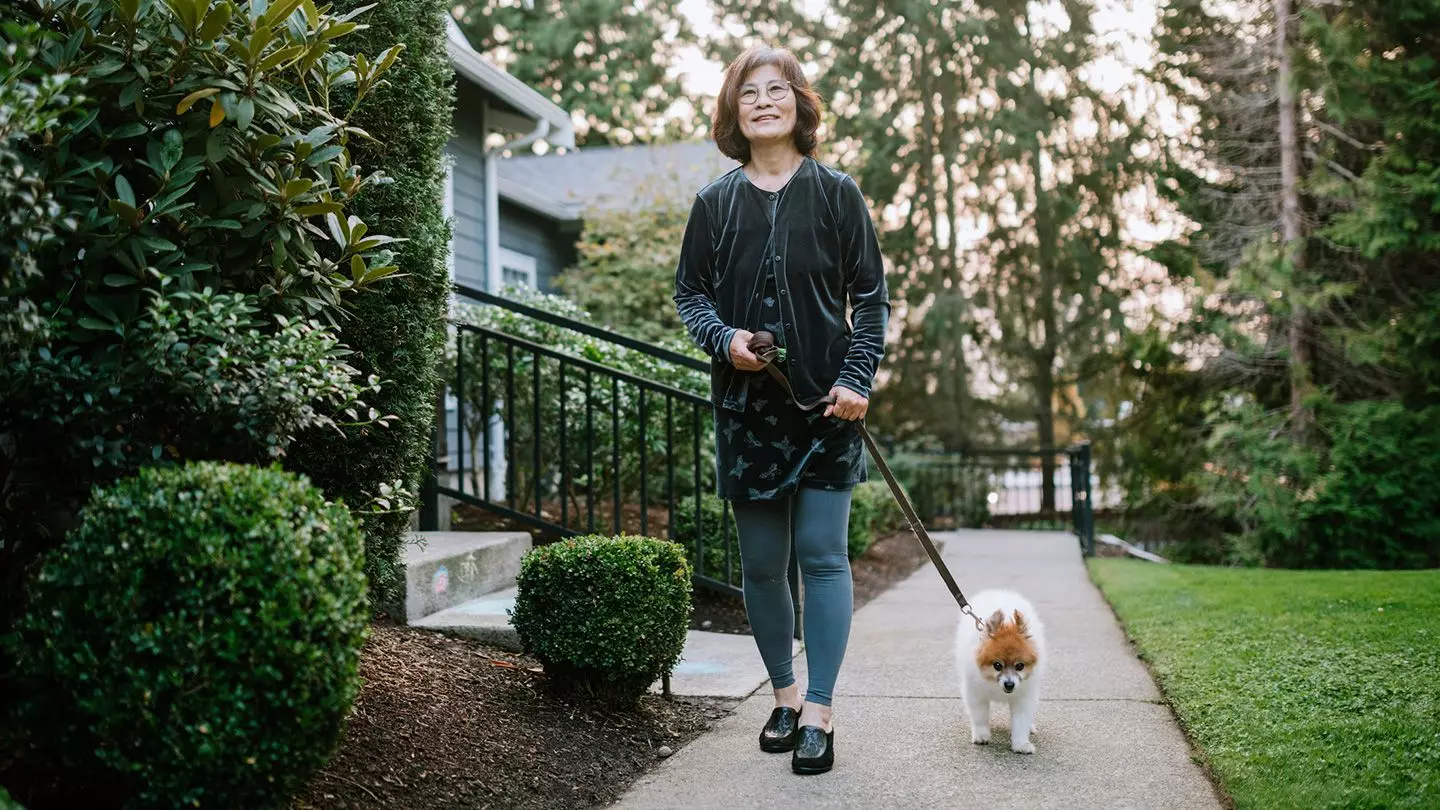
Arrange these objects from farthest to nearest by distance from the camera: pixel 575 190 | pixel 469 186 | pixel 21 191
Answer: pixel 575 190 < pixel 469 186 < pixel 21 191

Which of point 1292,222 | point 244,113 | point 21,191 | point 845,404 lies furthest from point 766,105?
point 1292,222

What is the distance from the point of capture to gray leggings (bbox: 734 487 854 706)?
118 inches

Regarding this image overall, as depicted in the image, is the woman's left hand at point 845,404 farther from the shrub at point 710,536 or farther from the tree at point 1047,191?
the tree at point 1047,191

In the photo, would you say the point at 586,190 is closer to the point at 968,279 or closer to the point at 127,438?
the point at 968,279

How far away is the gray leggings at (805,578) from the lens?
2.99 m

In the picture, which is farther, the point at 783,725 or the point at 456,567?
the point at 456,567

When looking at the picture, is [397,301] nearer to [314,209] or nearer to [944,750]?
[314,209]

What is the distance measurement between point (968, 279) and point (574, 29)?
374 inches

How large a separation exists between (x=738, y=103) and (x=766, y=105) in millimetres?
98

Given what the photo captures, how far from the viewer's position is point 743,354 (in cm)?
285

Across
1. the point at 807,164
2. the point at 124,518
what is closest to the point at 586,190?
the point at 807,164

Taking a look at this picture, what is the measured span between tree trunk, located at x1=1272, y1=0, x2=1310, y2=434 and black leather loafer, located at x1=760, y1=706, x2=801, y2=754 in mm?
8312

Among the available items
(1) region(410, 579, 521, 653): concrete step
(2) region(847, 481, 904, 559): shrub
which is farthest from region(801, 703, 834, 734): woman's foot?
(2) region(847, 481, 904, 559): shrub

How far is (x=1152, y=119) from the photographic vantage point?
47.8 ft
